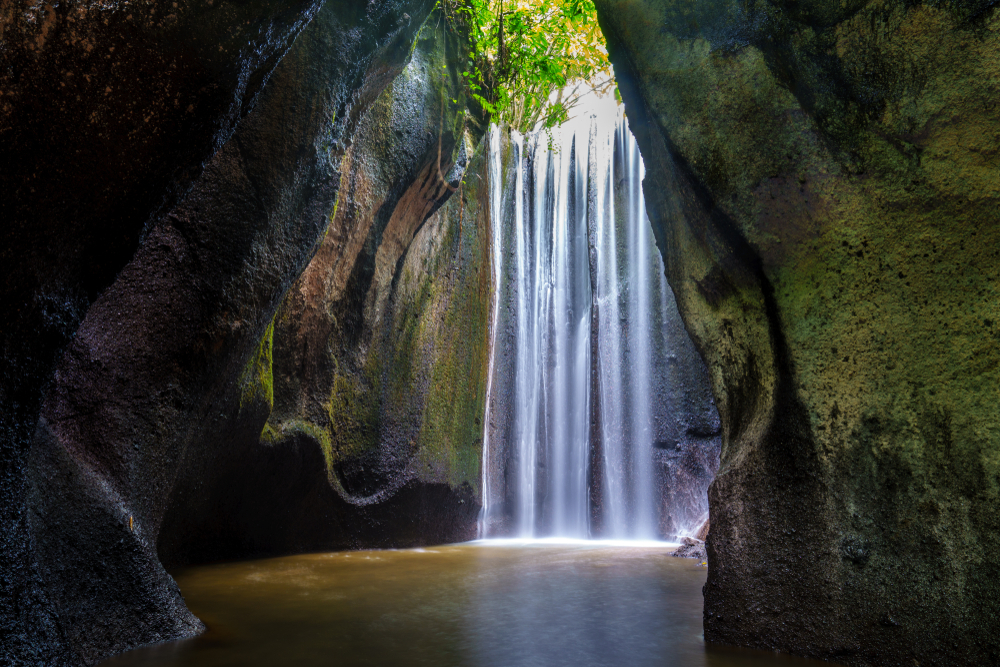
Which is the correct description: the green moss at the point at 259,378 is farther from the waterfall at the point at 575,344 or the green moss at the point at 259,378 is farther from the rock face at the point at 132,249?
the waterfall at the point at 575,344

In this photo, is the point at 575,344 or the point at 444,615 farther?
the point at 575,344

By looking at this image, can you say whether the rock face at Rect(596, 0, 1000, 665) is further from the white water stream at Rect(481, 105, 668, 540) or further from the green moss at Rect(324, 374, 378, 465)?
the white water stream at Rect(481, 105, 668, 540)

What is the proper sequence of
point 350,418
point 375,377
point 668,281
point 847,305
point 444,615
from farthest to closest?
point 375,377 < point 350,418 < point 668,281 < point 444,615 < point 847,305

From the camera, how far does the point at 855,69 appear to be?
302cm

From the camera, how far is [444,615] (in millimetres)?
3705

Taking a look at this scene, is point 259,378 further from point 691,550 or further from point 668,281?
point 691,550

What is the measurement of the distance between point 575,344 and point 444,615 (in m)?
7.96

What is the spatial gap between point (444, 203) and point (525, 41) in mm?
2628

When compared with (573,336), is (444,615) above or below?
below

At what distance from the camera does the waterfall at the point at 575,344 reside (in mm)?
10086

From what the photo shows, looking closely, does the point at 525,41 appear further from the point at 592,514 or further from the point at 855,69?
the point at 592,514

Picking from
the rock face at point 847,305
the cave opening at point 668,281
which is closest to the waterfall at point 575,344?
the cave opening at point 668,281

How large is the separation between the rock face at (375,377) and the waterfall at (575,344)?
42.5 inches

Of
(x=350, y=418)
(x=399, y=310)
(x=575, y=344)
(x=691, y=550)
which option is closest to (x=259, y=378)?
(x=350, y=418)
